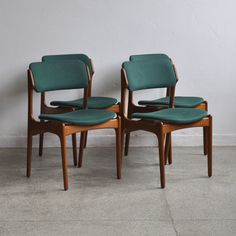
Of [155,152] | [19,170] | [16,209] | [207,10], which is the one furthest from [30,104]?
[207,10]

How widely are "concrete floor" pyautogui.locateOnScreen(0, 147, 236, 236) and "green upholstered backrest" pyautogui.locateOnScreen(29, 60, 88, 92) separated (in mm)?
663

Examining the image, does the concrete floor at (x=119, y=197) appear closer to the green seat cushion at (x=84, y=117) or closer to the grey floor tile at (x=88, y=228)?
the grey floor tile at (x=88, y=228)

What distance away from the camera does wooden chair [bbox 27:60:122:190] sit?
3.59m

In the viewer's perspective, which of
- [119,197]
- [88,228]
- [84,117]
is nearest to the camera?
[88,228]

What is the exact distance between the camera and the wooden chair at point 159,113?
3.62 metres

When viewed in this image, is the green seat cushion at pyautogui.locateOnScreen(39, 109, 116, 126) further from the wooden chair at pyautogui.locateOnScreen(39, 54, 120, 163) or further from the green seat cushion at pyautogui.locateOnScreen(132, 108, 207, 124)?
the wooden chair at pyautogui.locateOnScreen(39, 54, 120, 163)

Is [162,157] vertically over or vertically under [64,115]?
under

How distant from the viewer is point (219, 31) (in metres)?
4.87

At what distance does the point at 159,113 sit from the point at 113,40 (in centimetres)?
130

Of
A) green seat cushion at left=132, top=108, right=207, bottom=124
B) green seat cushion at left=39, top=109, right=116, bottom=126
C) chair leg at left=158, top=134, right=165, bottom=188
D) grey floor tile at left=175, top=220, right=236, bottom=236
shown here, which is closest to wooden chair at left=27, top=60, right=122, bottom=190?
green seat cushion at left=39, top=109, right=116, bottom=126

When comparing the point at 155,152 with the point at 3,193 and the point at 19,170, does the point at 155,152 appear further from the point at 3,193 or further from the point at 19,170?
the point at 3,193

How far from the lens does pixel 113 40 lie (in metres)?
4.86

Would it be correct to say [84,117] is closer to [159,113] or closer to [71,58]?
[159,113]

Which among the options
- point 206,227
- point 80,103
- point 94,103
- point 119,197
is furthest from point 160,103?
point 206,227
